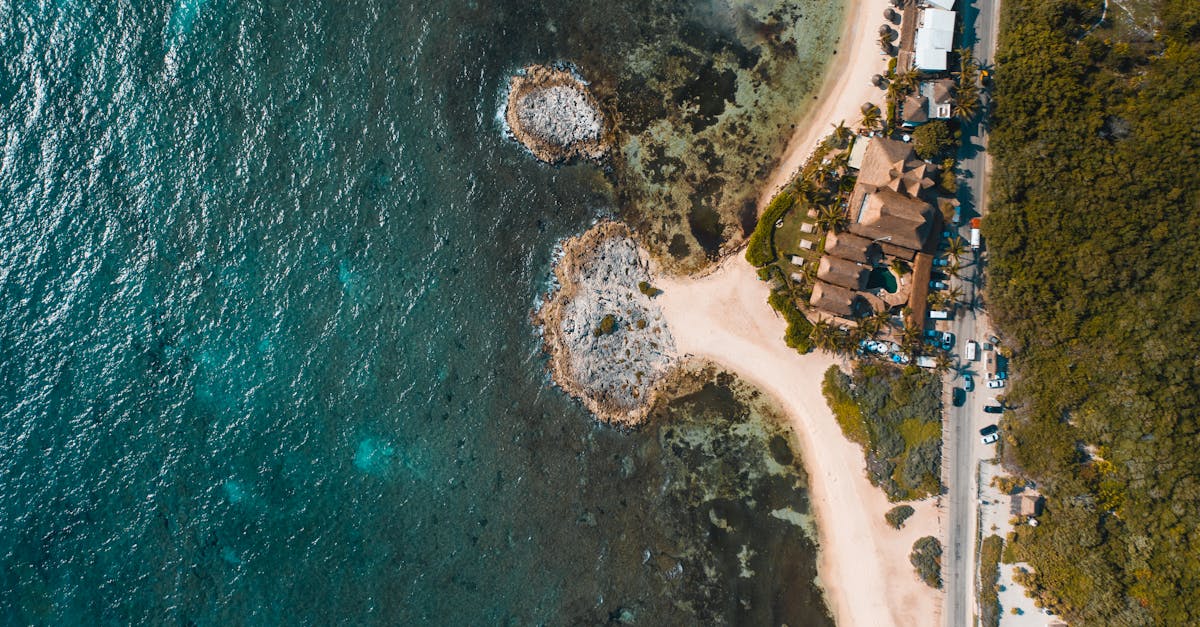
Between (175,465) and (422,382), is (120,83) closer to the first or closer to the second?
(175,465)

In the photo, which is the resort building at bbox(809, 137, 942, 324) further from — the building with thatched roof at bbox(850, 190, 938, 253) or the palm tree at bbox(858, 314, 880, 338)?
the palm tree at bbox(858, 314, 880, 338)

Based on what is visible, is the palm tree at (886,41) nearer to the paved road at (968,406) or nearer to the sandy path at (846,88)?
the sandy path at (846,88)

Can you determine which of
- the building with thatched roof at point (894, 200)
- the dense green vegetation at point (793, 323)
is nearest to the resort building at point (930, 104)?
the building with thatched roof at point (894, 200)

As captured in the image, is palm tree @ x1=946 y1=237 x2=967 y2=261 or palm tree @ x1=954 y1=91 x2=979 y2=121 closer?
palm tree @ x1=954 y1=91 x2=979 y2=121

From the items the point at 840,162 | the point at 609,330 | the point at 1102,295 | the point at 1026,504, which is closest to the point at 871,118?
the point at 840,162

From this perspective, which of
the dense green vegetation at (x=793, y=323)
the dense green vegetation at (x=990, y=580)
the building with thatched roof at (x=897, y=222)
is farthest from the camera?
the dense green vegetation at (x=793, y=323)

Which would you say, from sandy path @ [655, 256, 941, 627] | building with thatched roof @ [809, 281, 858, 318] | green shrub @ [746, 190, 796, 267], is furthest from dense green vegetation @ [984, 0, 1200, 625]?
green shrub @ [746, 190, 796, 267]
